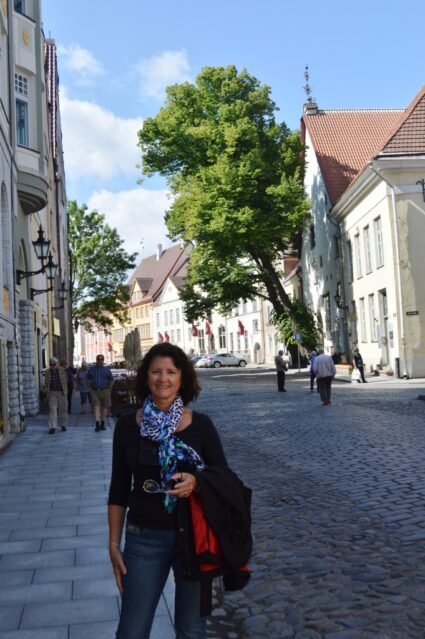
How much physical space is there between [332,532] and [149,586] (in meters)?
3.69

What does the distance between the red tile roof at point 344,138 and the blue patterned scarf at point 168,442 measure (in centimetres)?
3709

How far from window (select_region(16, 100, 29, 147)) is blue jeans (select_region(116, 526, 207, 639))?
16.7 meters

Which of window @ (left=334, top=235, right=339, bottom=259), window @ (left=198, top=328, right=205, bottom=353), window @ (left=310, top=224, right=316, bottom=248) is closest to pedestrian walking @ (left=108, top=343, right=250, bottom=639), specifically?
window @ (left=334, top=235, right=339, bottom=259)

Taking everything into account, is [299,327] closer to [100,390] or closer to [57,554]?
[100,390]

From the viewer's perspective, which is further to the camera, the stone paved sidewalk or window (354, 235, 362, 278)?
window (354, 235, 362, 278)

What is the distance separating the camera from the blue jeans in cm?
280

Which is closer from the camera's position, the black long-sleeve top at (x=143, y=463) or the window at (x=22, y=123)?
the black long-sleeve top at (x=143, y=463)

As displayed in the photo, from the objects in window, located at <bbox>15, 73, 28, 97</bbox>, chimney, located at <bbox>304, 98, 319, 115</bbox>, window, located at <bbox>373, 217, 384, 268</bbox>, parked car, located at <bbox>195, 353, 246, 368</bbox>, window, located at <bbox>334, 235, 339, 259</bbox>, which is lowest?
parked car, located at <bbox>195, 353, 246, 368</bbox>

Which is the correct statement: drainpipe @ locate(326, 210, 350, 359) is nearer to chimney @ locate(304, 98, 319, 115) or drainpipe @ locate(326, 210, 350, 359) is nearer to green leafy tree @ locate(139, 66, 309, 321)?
green leafy tree @ locate(139, 66, 309, 321)

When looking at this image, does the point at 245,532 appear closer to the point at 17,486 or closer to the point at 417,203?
the point at 17,486

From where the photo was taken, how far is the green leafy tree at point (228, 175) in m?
35.3

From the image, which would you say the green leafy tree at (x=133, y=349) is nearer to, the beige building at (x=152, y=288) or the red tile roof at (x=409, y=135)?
the red tile roof at (x=409, y=135)

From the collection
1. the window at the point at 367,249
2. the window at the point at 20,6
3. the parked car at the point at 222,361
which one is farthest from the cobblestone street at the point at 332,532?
the parked car at the point at 222,361

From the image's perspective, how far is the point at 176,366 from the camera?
3.08 meters
